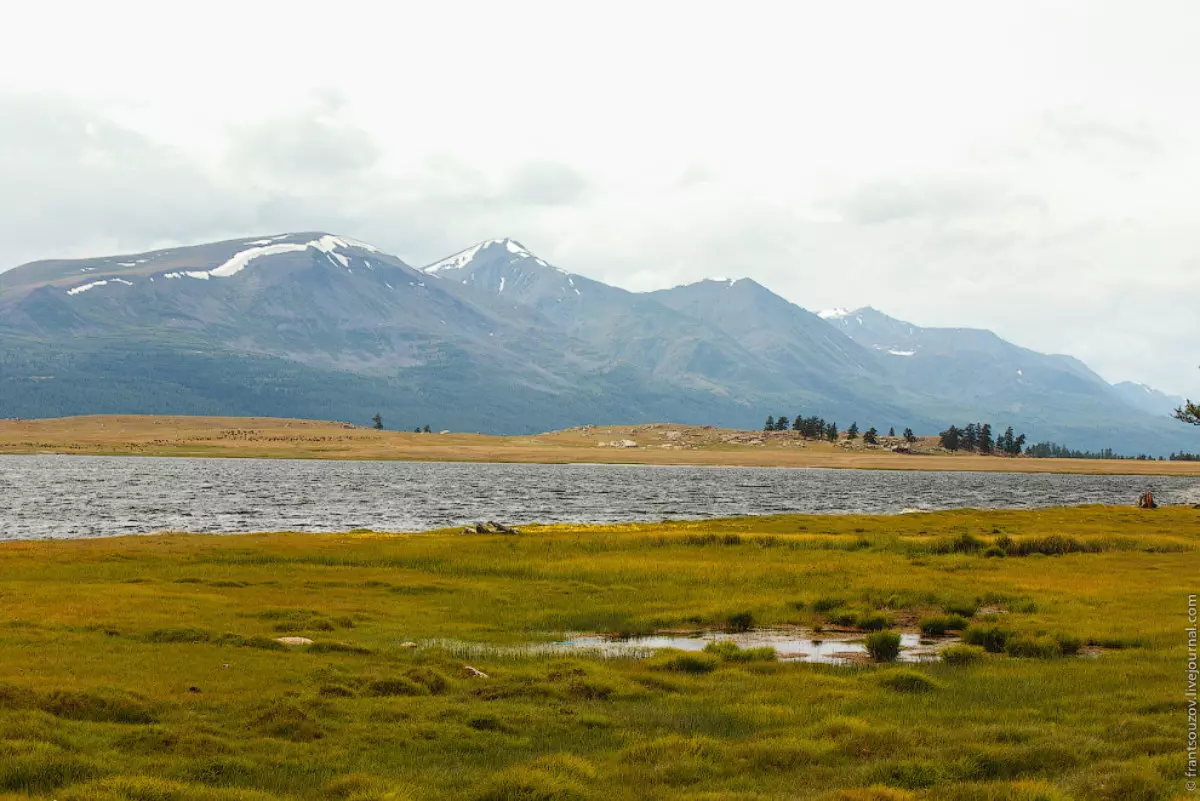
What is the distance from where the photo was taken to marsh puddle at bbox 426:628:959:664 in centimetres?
3192

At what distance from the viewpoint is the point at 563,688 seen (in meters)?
25.9

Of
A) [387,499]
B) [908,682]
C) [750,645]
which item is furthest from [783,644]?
[387,499]

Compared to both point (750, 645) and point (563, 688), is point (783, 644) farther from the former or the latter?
point (563, 688)

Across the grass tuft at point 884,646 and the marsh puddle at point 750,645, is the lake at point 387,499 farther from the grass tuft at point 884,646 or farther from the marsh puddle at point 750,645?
the grass tuft at point 884,646

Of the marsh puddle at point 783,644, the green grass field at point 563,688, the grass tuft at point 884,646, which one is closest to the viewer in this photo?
the green grass field at point 563,688

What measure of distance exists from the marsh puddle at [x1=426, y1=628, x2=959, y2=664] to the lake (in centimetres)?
5247

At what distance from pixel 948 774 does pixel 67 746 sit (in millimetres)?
17495

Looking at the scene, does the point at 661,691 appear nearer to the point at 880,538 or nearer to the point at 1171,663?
the point at 1171,663

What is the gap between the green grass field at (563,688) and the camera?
18.2 m

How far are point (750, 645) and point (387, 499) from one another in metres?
101

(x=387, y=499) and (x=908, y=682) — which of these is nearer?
(x=908, y=682)

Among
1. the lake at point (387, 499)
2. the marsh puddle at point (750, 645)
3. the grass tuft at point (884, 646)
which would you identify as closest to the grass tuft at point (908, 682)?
the marsh puddle at point (750, 645)

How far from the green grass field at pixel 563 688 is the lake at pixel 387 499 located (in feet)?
134

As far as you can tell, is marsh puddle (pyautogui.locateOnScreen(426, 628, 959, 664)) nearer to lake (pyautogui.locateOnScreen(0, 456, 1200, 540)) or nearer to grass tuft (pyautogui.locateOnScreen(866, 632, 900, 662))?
grass tuft (pyautogui.locateOnScreen(866, 632, 900, 662))
